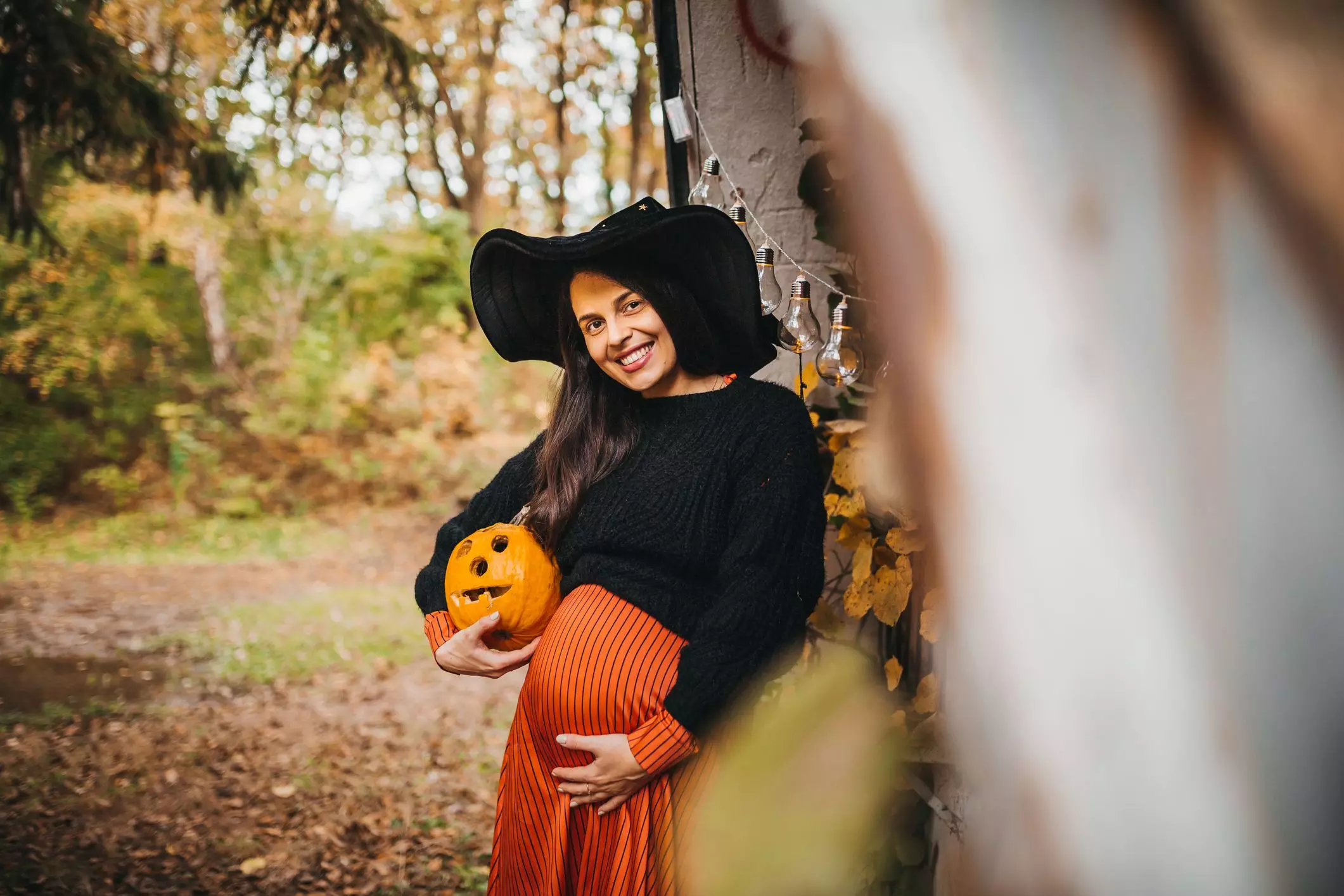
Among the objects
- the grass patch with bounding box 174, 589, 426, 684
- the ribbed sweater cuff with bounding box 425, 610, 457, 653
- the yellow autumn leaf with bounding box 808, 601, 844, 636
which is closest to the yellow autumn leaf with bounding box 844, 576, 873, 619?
the yellow autumn leaf with bounding box 808, 601, 844, 636

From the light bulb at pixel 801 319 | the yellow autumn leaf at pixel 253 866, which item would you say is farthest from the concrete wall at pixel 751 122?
the yellow autumn leaf at pixel 253 866

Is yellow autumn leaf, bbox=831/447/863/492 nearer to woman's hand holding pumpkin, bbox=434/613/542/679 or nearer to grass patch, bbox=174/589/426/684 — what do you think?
woman's hand holding pumpkin, bbox=434/613/542/679

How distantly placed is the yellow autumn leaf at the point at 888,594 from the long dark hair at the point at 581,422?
23.3 inches

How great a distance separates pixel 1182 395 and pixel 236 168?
6524mm

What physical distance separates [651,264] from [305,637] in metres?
5.24

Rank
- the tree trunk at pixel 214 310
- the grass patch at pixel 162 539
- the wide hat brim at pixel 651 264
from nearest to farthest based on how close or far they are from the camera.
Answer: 1. the wide hat brim at pixel 651 264
2. the grass patch at pixel 162 539
3. the tree trunk at pixel 214 310

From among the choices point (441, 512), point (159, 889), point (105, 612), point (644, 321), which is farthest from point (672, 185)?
point (441, 512)

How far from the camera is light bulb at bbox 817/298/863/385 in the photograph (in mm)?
1591

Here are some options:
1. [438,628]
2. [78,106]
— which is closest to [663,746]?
[438,628]

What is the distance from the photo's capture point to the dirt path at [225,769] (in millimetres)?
3285

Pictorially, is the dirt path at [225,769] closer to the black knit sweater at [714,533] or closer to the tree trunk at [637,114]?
the black knit sweater at [714,533]

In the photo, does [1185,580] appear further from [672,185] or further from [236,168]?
[236,168]

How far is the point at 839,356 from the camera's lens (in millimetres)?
1594

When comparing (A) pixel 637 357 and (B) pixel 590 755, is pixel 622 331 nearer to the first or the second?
(A) pixel 637 357
